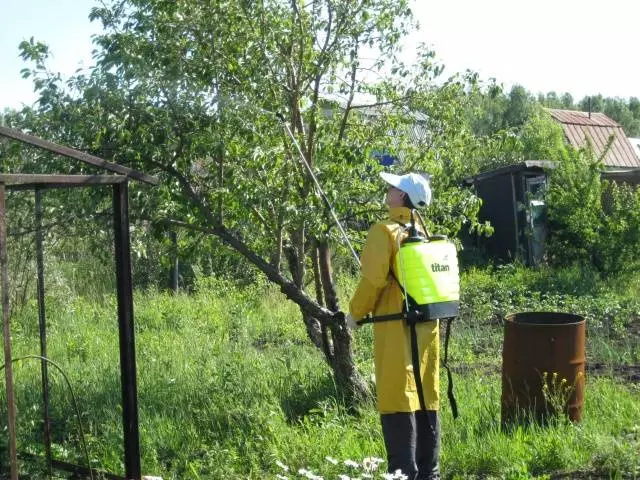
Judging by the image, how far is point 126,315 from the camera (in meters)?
4.84

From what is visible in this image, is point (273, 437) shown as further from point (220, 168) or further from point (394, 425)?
point (220, 168)

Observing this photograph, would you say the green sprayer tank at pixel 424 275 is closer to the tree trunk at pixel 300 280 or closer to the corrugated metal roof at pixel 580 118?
the tree trunk at pixel 300 280

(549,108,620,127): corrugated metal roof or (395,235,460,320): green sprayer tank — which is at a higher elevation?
(549,108,620,127): corrugated metal roof

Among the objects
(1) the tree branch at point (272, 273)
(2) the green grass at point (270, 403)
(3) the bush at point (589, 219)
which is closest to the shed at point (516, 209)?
(3) the bush at point (589, 219)

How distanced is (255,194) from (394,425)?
2016 mm

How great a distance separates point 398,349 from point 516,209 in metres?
12.1

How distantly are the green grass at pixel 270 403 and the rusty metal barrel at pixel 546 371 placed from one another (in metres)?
0.14

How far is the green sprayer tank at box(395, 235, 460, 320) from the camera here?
14.6 ft

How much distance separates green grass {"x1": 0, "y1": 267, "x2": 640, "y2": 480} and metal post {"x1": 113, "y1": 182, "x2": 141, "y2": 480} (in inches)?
23.8

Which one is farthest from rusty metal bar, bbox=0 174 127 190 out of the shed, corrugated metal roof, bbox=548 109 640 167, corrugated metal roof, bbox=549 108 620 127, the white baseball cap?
corrugated metal roof, bbox=549 108 620 127

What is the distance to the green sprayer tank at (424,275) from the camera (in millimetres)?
4461

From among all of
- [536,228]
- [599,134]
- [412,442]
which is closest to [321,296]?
[412,442]

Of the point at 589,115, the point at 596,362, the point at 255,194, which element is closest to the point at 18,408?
the point at 255,194

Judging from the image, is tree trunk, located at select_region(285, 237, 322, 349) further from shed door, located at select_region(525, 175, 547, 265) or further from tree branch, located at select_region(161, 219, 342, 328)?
shed door, located at select_region(525, 175, 547, 265)
